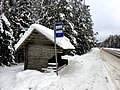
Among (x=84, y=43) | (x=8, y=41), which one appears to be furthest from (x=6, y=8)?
(x=84, y=43)

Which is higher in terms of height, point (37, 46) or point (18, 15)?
point (18, 15)

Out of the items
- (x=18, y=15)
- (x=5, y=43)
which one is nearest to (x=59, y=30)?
(x=5, y=43)

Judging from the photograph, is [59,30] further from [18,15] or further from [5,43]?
[18,15]

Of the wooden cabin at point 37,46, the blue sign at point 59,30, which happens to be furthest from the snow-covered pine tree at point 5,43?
the blue sign at point 59,30

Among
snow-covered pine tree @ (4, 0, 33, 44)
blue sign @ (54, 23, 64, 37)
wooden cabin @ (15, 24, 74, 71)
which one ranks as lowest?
wooden cabin @ (15, 24, 74, 71)

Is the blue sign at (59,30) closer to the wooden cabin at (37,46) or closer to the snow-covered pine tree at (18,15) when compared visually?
the wooden cabin at (37,46)

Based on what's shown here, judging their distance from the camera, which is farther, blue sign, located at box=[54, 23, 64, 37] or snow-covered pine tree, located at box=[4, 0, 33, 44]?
snow-covered pine tree, located at box=[4, 0, 33, 44]

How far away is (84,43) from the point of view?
130 ft

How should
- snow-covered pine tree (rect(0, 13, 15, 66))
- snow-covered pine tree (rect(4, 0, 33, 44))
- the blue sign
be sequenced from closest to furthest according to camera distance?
the blue sign
snow-covered pine tree (rect(0, 13, 15, 66))
snow-covered pine tree (rect(4, 0, 33, 44))

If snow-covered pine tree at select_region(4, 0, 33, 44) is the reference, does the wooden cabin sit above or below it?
below

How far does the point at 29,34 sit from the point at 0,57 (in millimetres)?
9281

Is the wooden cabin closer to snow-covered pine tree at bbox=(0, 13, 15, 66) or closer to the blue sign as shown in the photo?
the blue sign

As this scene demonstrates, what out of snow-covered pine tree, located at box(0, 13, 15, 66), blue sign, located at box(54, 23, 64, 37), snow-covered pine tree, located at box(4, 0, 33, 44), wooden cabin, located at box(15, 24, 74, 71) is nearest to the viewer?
blue sign, located at box(54, 23, 64, 37)

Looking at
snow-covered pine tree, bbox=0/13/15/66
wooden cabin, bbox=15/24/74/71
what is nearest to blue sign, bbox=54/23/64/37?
wooden cabin, bbox=15/24/74/71
